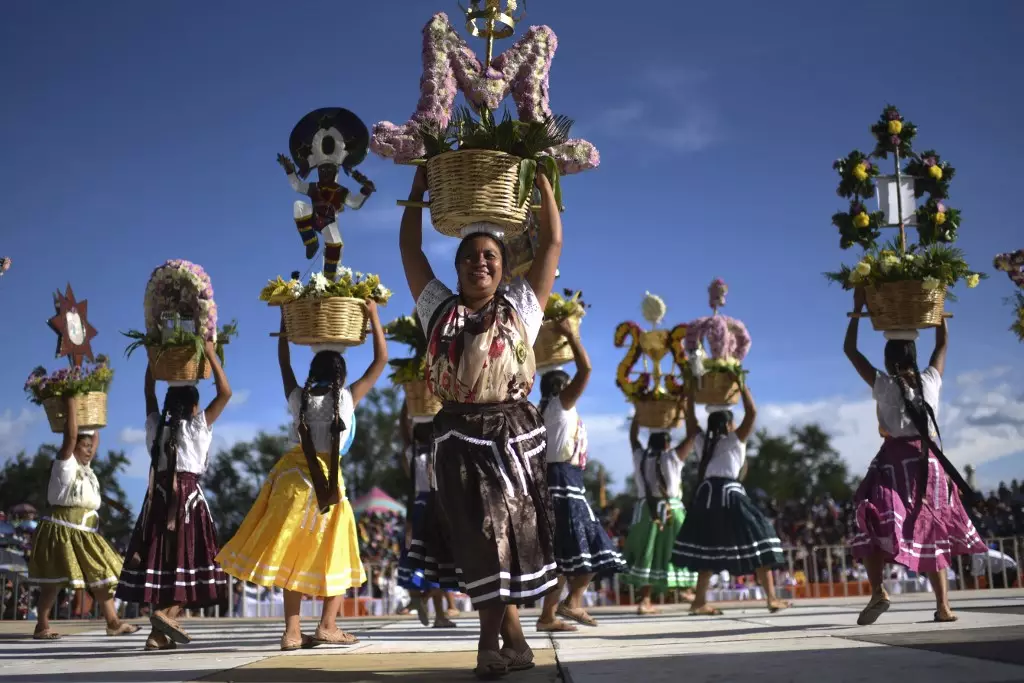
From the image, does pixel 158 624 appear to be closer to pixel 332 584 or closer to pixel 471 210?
pixel 332 584

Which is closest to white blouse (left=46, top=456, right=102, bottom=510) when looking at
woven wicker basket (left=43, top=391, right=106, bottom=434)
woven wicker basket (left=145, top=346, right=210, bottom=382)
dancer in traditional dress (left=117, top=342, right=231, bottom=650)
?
woven wicker basket (left=43, top=391, right=106, bottom=434)

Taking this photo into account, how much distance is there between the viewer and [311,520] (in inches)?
257

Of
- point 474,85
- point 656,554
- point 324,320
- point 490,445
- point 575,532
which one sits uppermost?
point 474,85

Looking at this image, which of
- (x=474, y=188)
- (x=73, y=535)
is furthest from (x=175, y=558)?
(x=474, y=188)

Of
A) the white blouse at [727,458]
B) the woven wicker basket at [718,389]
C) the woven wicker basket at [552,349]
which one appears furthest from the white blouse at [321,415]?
the white blouse at [727,458]

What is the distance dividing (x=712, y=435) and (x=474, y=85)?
602 centimetres

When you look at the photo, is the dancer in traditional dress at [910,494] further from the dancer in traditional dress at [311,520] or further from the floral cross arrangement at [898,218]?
the dancer in traditional dress at [311,520]

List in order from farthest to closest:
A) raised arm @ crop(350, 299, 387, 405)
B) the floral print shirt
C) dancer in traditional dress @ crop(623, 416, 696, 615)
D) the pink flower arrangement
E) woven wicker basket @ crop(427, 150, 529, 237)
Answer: dancer in traditional dress @ crop(623, 416, 696, 615), raised arm @ crop(350, 299, 387, 405), the pink flower arrangement, woven wicker basket @ crop(427, 150, 529, 237), the floral print shirt

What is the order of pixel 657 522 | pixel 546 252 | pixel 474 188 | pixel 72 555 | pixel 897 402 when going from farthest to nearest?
1. pixel 657 522
2. pixel 72 555
3. pixel 897 402
4. pixel 546 252
5. pixel 474 188

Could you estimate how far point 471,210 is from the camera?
457 cm

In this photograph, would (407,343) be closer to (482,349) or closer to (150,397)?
(150,397)

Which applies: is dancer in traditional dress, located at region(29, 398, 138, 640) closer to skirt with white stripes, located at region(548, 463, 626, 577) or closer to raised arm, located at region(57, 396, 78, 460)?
raised arm, located at region(57, 396, 78, 460)

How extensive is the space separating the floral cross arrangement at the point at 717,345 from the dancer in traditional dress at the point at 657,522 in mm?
1226

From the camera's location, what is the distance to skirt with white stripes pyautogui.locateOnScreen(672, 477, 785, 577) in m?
10.2
